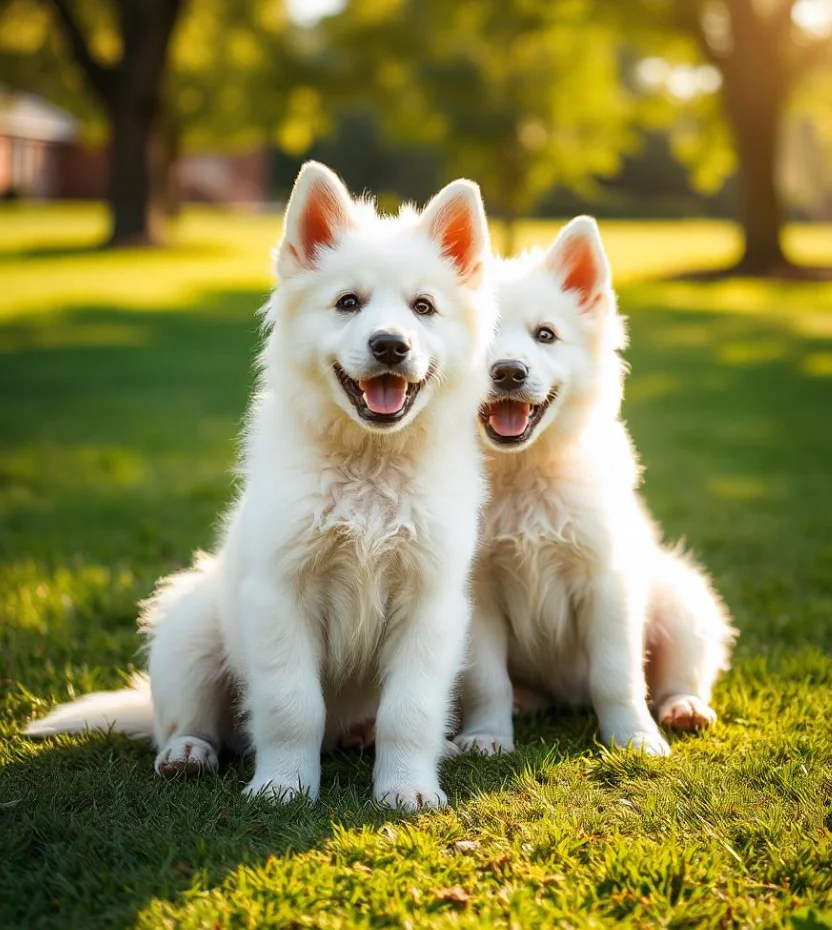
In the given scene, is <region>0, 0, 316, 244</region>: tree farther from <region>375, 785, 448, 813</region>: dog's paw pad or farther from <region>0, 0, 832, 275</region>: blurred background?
<region>375, 785, 448, 813</region>: dog's paw pad

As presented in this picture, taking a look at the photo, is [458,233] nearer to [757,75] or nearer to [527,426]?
[527,426]

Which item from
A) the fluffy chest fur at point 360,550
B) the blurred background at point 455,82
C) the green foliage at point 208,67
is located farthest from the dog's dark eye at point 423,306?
the green foliage at point 208,67

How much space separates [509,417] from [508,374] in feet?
0.63

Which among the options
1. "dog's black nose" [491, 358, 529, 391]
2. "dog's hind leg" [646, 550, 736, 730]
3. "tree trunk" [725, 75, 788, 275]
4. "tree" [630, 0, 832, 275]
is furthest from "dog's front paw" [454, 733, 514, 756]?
"tree trunk" [725, 75, 788, 275]

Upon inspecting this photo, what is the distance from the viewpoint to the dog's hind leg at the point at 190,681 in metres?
4.15

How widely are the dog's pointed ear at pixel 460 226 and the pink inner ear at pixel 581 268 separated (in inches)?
27.4

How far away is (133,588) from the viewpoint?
6.39 m

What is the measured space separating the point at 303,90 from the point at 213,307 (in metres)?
12.6

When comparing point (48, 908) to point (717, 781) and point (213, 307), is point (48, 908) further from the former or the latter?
point (213, 307)

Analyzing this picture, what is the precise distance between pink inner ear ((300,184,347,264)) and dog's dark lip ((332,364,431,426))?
490 mm

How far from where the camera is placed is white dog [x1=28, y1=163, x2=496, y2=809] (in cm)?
372

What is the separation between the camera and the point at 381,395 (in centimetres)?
375

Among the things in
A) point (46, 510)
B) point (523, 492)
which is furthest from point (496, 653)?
point (46, 510)

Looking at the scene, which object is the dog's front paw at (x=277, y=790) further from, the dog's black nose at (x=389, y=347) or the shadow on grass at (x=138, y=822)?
the dog's black nose at (x=389, y=347)
